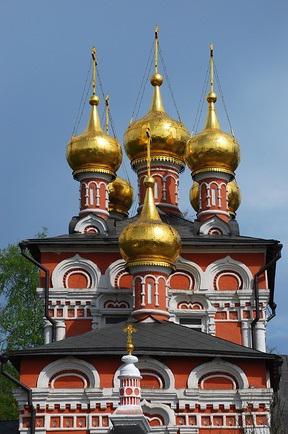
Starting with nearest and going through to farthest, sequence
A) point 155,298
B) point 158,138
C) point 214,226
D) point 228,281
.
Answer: point 155,298 < point 228,281 < point 214,226 < point 158,138

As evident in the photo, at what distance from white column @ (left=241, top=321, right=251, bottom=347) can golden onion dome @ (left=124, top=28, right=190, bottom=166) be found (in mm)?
3897

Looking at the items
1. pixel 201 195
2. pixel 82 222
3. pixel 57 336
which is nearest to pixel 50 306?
pixel 57 336

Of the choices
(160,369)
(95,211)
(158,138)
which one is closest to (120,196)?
(158,138)

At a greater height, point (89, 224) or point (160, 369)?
point (89, 224)

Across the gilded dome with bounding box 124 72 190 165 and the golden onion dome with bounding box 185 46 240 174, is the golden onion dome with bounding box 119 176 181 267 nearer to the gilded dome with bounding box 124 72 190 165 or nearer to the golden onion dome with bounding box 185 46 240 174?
the golden onion dome with bounding box 185 46 240 174

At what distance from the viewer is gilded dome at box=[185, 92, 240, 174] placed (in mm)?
20469

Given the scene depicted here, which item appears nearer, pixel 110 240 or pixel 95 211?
pixel 110 240

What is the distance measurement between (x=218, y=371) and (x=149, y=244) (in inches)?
99.5

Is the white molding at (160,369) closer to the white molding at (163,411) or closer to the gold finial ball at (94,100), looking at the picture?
the white molding at (163,411)

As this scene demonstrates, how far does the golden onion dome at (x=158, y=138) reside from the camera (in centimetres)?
2116

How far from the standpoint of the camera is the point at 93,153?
807 inches

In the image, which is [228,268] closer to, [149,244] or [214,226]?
[214,226]

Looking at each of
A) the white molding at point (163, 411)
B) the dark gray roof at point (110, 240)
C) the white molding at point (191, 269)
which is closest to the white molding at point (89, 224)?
the dark gray roof at point (110, 240)

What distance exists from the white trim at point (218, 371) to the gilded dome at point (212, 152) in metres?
5.37
